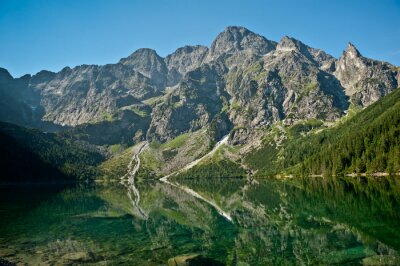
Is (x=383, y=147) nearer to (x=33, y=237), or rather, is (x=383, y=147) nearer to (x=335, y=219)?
(x=335, y=219)

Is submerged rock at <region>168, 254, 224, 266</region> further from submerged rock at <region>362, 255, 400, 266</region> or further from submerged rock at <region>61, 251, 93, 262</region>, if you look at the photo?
submerged rock at <region>362, 255, 400, 266</region>

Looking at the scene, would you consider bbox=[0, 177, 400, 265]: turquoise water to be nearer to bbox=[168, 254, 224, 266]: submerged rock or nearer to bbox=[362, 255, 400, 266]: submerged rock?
bbox=[362, 255, 400, 266]: submerged rock

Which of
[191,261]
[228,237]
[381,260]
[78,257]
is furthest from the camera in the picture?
[228,237]

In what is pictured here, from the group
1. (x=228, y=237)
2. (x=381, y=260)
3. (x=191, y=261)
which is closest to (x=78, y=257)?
(x=191, y=261)

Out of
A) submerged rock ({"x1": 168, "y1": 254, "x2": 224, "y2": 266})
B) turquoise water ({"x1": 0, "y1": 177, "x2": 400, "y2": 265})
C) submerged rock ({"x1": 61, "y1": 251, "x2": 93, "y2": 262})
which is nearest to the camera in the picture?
submerged rock ({"x1": 168, "y1": 254, "x2": 224, "y2": 266})

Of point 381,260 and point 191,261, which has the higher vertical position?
point 191,261

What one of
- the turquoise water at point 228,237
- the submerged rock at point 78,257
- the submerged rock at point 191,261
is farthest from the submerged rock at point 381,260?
the submerged rock at point 78,257

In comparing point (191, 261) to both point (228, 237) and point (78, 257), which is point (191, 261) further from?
point (228, 237)

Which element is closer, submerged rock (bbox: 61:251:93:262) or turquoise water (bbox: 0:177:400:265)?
turquoise water (bbox: 0:177:400:265)

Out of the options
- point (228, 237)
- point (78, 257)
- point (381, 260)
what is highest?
point (78, 257)

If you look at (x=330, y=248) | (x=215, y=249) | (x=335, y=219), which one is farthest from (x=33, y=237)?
(x=335, y=219)

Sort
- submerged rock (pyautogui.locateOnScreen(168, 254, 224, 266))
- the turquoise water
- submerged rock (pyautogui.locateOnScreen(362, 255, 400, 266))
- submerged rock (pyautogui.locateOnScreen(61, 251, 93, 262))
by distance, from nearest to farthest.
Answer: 1. submerged rock (pyautogui.locateOnScreen(362, 255, 400, 266))
2. submerged rock (pyautogui.locateOnScreen(168, 254, 224, 266))
3. the turquoise water
4. submerged rock (pyautogui.locateOnScreen(61, 251, 93, 262))

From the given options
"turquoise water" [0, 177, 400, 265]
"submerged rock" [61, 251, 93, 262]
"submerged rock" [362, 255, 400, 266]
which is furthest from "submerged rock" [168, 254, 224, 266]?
"submerged rock" [362, 255, 400, 266]

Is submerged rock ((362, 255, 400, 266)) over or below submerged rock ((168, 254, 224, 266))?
below
